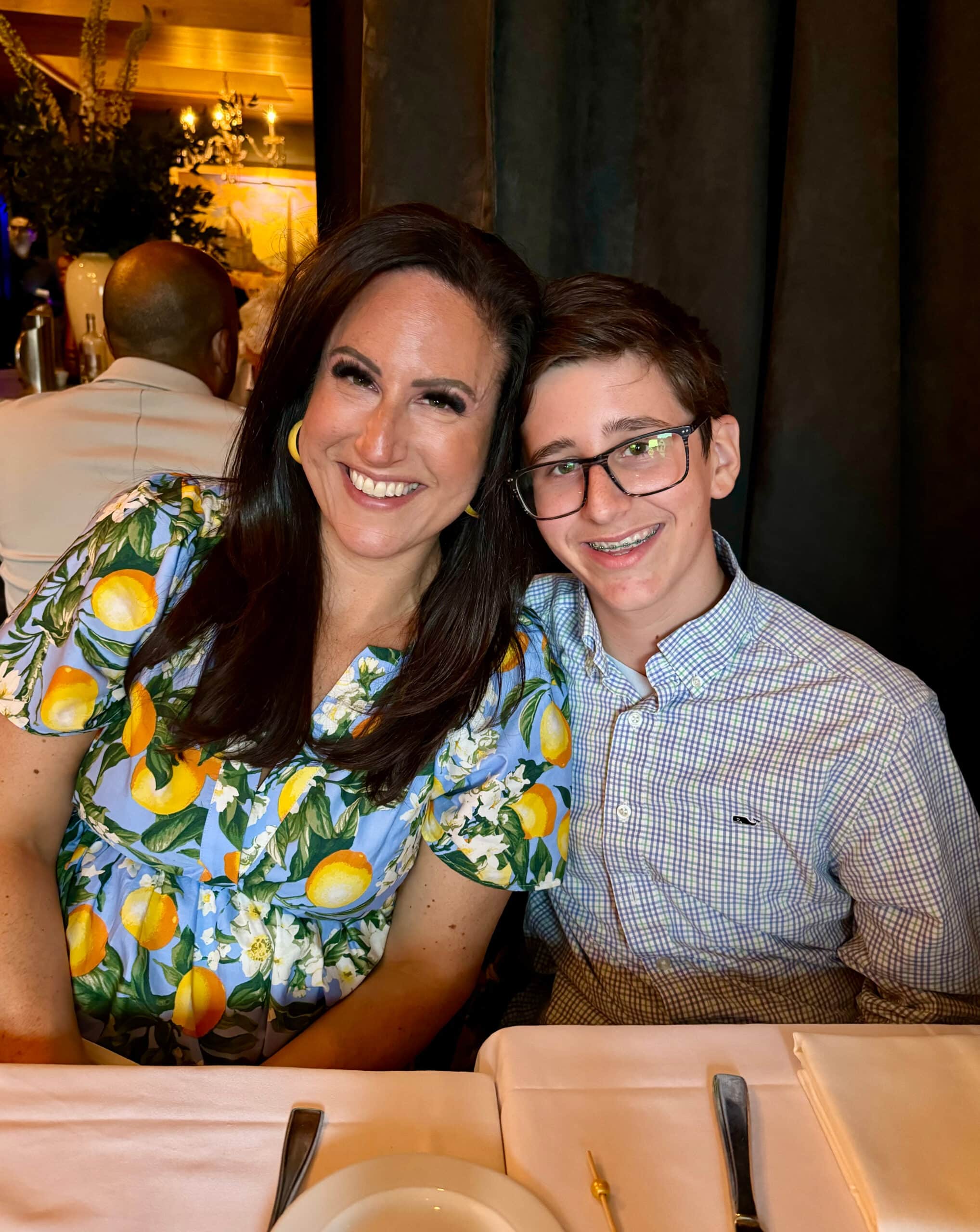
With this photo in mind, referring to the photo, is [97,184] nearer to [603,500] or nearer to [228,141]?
[228,141]

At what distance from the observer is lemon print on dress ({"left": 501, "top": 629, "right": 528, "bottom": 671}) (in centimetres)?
135

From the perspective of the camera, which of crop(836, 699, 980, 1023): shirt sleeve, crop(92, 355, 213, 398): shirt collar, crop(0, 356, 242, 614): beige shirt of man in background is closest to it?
crop(836, 699, 980, 1023): shirt sleeve

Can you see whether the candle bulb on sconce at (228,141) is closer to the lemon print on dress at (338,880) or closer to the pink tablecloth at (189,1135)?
the lemon print on dress at (338,880)

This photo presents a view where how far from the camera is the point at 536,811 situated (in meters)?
1.26

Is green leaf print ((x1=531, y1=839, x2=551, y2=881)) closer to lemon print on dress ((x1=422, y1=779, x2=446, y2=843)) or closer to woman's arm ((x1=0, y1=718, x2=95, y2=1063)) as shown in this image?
lemon print on dress ((x1=422, y1=779, x2=446, y2=843))

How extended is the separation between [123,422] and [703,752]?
1.71 metres

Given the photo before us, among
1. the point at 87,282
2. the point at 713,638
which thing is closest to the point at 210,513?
the point at 713,638

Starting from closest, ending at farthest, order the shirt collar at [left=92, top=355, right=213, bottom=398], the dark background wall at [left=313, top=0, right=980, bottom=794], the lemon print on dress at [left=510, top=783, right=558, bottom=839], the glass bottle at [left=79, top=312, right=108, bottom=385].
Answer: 1. the lemon print on dress at [left=510, top=783, right=558, bottom=839]
2. the dark background wall at [left=313, top=0, right=980, bottom=794]
3. the shirt collar at [left=92, top=355, right=213, bottom=398]
4. the glass bottle at [left=79, top=312, right=108, bottom=385]

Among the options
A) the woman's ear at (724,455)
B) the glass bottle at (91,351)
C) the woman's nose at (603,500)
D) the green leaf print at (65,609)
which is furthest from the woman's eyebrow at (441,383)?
the glass bottle at (91,351)

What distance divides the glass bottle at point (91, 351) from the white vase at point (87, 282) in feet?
0.12

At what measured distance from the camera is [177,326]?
2.52m

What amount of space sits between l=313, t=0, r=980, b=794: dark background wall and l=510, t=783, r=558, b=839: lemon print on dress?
2.12ft

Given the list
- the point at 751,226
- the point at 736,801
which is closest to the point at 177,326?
the point at 751,226

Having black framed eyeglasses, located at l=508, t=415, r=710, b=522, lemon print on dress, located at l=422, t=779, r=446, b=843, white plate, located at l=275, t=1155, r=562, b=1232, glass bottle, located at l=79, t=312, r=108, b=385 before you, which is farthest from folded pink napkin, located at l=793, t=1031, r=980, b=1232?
glass bottle, located at l=79, t=312, r=108, b=385
